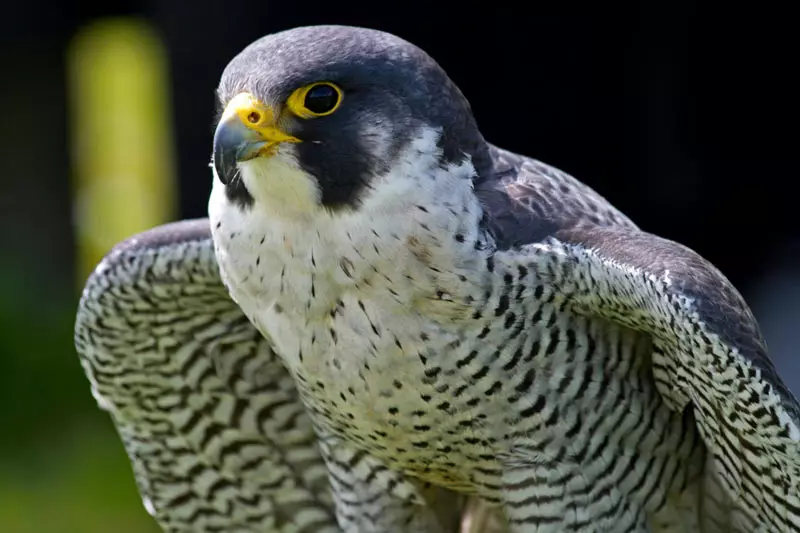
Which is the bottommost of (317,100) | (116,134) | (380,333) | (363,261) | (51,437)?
(51,437)

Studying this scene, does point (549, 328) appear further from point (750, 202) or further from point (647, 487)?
point (750, 202)

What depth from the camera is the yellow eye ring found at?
317 centimetres

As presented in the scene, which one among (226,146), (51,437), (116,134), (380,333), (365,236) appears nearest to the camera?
(226,146)

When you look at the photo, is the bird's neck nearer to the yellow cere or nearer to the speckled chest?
the speckled chest

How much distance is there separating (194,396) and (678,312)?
1.67 meters

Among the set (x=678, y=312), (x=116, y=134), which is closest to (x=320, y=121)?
(x=678, y=312)

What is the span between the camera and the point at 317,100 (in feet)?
10.5

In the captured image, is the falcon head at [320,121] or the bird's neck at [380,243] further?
the bird's neck at [380,243]

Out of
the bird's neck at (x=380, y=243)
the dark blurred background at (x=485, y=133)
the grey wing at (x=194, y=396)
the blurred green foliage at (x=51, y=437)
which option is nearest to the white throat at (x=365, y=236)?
the bird's neck at (x=380, y=243)

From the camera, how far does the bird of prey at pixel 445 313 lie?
10.5 ft

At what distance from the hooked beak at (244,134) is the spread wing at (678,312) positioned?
1.89 ft

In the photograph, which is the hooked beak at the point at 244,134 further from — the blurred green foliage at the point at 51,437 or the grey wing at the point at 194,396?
the blurred green foliage at the point at 51,437

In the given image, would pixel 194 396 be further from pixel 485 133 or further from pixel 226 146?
pixel 485 133

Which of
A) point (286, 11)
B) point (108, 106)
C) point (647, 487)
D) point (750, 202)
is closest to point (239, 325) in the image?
point (647, 487)
